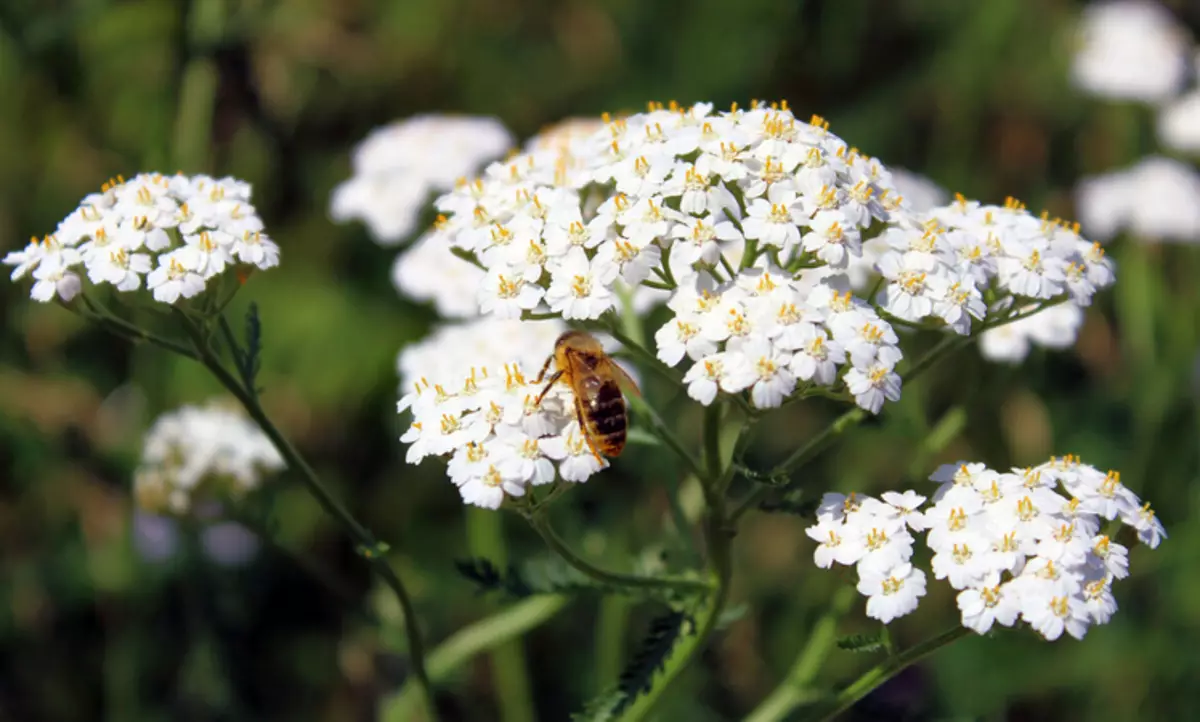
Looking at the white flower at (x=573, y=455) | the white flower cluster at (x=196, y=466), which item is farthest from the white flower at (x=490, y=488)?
the white flower cluster at (x=196, y=466)

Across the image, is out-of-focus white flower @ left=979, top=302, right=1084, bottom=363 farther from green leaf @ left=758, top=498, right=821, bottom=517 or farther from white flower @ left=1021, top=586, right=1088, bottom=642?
white flower @ left=1021, top=586, right=1088, bottom=642

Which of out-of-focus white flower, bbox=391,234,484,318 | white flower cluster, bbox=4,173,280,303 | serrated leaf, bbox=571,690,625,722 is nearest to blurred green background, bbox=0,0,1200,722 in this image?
out-of-focus white flower, bbox=391,234,484,318

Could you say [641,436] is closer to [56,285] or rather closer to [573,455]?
[573,455]

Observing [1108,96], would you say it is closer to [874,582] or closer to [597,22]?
[597,22]

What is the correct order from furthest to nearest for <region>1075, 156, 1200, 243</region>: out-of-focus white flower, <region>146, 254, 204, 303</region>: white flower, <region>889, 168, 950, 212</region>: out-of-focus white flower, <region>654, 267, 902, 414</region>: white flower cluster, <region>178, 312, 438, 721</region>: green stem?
<region>1075, 156, 1200, 243</region>: out-of-focus white flower → <region>889, 168, 950, 212</region>: out-of-focus white flower → <region>178, 312, 438, 721</region>: green stem → <region>146, 254, 204, 303</region>: white flower → <region>654, 267, 902, 414</region>: white flower cluster

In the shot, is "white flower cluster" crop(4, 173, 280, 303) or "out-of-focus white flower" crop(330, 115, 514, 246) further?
"out-of-focus white flower" crop(330, 115, 514, 246)

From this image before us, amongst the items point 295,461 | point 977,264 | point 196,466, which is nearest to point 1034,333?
point 977,264

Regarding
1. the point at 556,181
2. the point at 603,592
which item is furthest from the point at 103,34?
the point at 603,592
